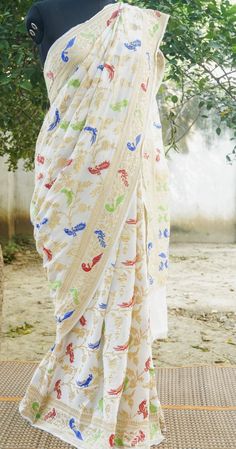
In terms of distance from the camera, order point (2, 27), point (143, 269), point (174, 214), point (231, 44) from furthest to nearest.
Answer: point (174, 214)
point (231, 44)
point (2, 27)
point (143, 269)

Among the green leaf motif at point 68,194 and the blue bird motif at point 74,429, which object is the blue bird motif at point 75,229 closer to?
the green leaf motif at point 68,194

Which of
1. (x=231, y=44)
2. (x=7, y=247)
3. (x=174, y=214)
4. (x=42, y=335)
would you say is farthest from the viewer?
(x=174, y=214)

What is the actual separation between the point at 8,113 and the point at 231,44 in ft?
4.12

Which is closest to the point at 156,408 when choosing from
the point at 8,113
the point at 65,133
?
the point at 65,133

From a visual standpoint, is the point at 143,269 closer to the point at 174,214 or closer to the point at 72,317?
the point at 72,317

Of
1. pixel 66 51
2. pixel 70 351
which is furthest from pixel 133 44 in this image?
pixel 70 351

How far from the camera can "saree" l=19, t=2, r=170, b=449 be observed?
1.99 meters

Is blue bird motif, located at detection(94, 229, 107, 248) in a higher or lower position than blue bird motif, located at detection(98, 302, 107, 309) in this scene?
higher

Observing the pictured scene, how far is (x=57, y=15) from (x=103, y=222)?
0.68 metres

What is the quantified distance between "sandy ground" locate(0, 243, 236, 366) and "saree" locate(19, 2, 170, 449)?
4.89ft

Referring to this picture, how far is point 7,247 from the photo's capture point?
622cm

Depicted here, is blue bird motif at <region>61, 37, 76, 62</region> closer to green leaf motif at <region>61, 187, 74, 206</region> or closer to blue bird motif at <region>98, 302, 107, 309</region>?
green leaf motif at <region>61, 187, 74, 206</region>

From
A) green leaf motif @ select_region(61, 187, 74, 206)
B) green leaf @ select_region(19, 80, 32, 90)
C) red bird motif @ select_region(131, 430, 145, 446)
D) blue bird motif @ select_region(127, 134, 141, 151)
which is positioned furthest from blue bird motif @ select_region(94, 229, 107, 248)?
green leaf @ select_region(19, 80, 32, 90)

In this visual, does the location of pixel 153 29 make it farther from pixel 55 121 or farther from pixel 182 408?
pixel 182 408
